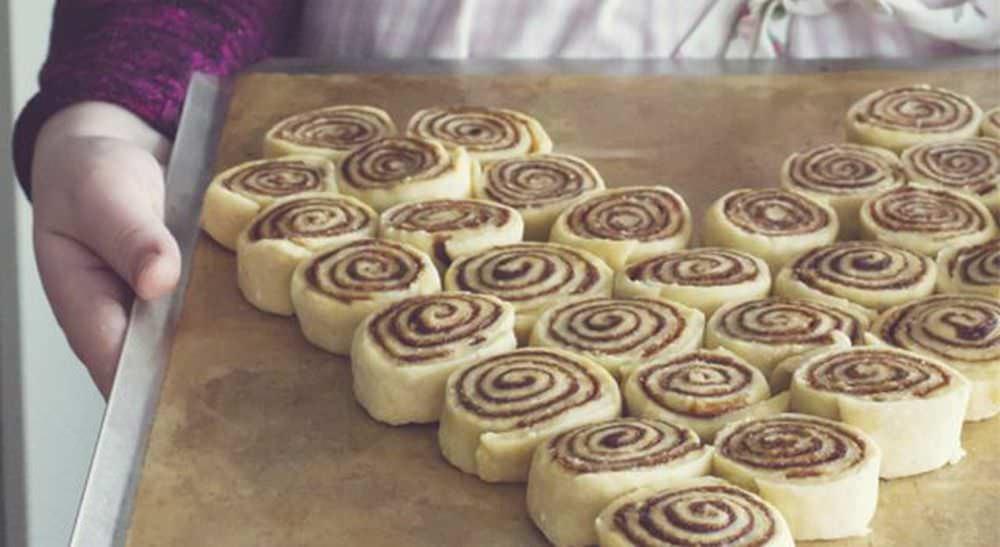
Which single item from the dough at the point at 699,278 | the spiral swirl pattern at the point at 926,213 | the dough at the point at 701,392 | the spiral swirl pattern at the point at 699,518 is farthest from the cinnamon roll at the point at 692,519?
the spiral swirl pattern at the point at 926,213

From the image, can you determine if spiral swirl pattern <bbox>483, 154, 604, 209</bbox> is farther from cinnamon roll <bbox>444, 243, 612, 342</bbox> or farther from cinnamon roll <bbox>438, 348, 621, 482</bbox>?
cinnamon roll <bbox>438, 348, 621, 482</bbox>

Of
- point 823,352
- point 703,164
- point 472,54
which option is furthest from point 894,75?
point 823,352

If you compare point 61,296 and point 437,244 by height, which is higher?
point 437,244

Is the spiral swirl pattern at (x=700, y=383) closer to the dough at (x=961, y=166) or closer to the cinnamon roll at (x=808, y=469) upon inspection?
the cinnamon roll at (x=808, y=469)

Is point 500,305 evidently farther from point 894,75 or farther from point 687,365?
point 894,75

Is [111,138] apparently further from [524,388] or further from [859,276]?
[859,276]
